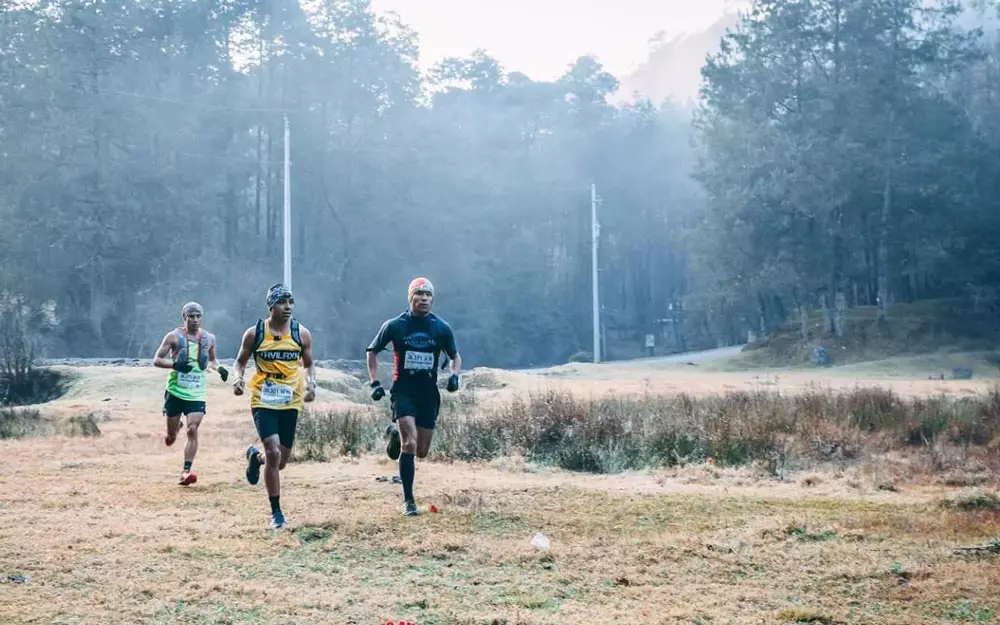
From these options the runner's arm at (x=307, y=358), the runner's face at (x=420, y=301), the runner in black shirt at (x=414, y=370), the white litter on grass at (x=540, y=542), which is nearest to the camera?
the white litter on grass at (x=540, y=542)

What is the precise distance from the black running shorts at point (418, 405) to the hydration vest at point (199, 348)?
3.12m

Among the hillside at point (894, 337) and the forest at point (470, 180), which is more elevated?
the forest at point (470, 180)

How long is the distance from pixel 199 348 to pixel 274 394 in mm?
3287

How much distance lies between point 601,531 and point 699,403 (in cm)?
972

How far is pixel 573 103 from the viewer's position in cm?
7256

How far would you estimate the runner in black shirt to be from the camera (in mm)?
8523

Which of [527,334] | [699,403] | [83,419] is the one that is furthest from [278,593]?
[527,334]

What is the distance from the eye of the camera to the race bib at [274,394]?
786cm

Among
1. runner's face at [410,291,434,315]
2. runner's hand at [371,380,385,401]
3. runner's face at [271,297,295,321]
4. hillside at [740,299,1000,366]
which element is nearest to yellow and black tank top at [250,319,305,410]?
runner's face at [271,297,295,321]

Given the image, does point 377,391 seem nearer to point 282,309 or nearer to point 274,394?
point 274,394

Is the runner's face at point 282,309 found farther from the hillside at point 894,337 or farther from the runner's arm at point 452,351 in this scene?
the hillside at point 894,337

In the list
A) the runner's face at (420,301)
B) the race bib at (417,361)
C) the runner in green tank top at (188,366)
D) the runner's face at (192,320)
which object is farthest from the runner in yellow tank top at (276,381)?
the runner's face at (192,320)

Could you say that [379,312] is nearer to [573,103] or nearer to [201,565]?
[573,103]

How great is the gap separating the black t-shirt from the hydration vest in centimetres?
294
